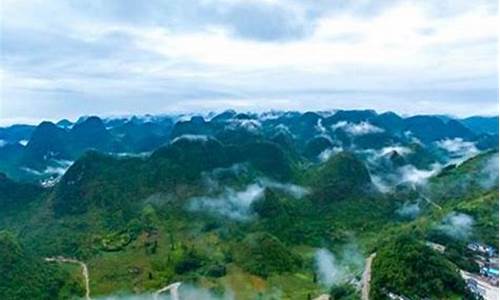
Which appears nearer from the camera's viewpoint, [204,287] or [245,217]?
[204,287]

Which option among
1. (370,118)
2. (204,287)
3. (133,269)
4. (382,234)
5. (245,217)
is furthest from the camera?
(370,118)

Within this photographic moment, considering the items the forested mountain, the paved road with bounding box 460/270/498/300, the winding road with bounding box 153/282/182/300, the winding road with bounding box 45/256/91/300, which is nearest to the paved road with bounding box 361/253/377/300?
the forested mountain

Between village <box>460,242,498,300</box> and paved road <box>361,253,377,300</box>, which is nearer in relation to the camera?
village <box>460,242,498,300</box>

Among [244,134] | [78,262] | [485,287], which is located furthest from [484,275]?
[244,134]

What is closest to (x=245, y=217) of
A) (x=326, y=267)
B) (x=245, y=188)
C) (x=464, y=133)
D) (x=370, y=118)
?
(x=245, y=188)

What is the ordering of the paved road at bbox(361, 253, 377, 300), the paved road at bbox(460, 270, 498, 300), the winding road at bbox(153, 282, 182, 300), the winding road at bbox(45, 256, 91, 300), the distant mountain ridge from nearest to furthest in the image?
the paved road at bbox(460, 270, 498, 300) → the paved road at bbox(361, 253, 377, 300) → the winding road at bbox(153, 282, 182, 300) → the winding road at bbox(45, 256, 91, 300) → the distant mountain ridge

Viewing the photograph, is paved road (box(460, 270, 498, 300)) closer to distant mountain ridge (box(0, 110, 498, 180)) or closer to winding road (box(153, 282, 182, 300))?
winding road (box(153, 282, 182, 300))

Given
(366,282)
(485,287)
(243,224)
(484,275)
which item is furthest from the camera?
(243,224)

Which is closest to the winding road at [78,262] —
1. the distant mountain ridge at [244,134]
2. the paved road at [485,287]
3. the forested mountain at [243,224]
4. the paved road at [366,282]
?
the forested mountain at [243,224]

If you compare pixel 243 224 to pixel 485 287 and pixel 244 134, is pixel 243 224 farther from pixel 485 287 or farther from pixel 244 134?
pixel 244 134

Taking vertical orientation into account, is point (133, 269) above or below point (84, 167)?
below

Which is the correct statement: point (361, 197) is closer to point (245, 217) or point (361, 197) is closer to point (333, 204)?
point (333, 204)
